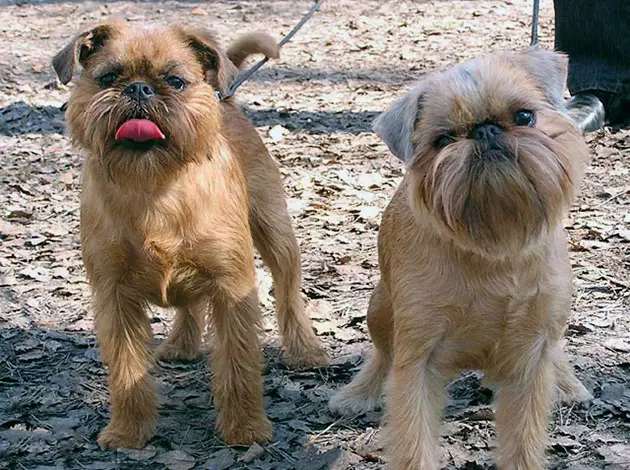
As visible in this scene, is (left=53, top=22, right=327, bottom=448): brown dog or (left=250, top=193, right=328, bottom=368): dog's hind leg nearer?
(left=53, top=22, right=327, bottom=448): brown dog

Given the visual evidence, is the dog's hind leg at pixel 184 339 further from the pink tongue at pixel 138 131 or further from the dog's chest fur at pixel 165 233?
the pink tongue at pixel 138 131

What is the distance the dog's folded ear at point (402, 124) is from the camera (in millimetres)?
3633

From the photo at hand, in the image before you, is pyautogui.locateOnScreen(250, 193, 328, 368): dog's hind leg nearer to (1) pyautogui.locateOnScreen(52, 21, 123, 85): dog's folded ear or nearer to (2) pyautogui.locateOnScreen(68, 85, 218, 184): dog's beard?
(2) pyautogui.locateOnScreen(68, 85, 218, 184): dog's beard

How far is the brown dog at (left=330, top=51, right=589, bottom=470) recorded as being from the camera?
337cm

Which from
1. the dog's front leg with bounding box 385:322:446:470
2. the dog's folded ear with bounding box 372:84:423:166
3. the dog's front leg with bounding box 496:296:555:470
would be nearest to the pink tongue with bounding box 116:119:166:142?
the dog's folded ear with bounding box 372:84:423:166

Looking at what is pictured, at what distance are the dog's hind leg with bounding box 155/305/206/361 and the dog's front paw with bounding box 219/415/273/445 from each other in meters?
0.99

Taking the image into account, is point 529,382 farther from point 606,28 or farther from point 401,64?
point 401,64

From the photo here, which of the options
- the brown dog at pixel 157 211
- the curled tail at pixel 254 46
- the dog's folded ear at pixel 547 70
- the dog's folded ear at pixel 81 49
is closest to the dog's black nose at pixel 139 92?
the brown dog at pixel 157 211

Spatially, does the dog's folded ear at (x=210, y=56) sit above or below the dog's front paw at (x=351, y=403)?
above

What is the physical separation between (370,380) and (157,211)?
1.44 m

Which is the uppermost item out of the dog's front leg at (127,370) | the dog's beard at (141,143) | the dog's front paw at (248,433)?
the dog's beard at (141,143)

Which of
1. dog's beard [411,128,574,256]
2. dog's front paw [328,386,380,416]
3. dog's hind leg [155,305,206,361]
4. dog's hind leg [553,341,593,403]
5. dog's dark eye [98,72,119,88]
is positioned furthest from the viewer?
dog's hind leg [155,305,206,361]

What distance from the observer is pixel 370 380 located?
478 centimetres

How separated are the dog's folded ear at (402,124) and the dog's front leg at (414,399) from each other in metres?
0.69
